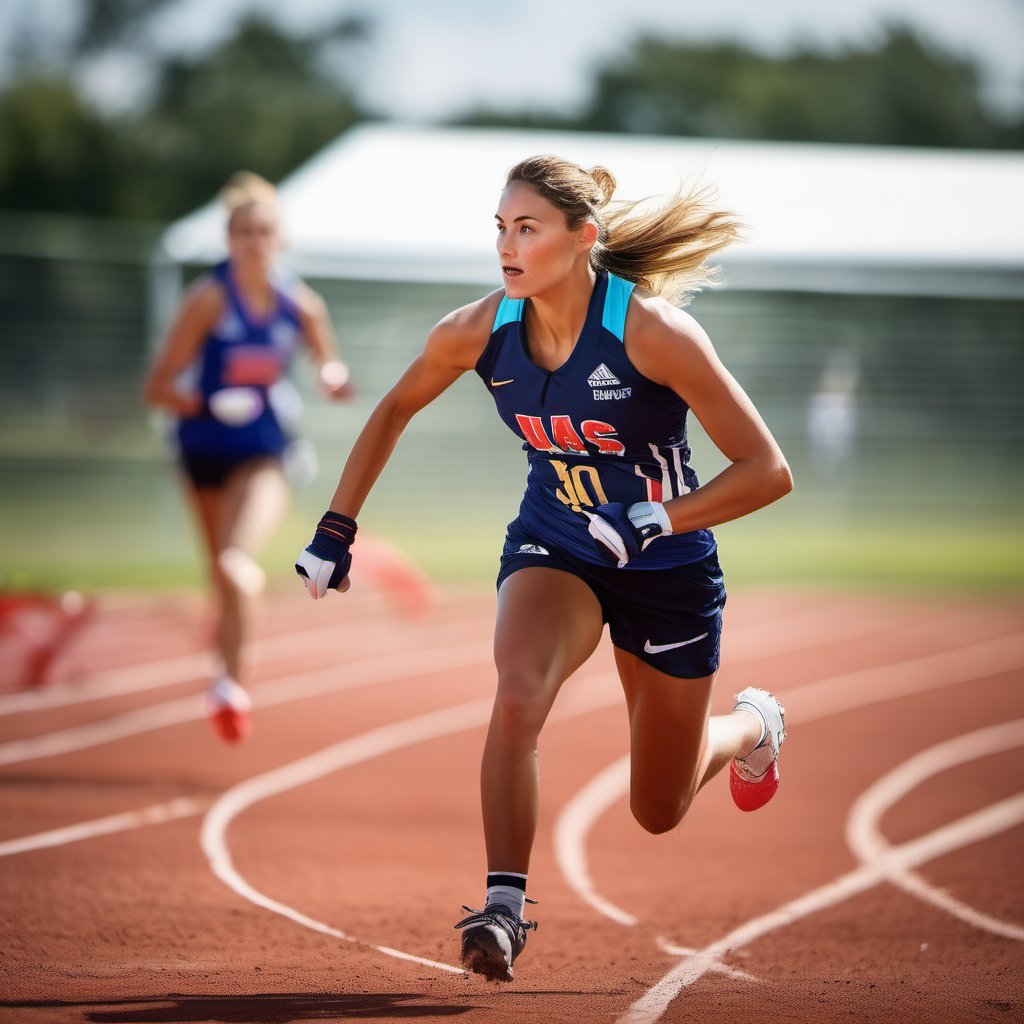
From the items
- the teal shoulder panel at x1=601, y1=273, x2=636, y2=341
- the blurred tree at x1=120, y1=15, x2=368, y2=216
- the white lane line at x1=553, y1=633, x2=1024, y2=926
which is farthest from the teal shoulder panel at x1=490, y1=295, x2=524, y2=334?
the blurred tree at x1=120, y1=15, x2=368, y2=216

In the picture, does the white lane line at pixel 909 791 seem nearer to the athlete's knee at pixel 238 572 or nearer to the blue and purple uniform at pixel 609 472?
the blue and purple uniform at pixel 609 472

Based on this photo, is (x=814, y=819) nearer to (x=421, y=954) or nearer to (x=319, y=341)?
(x=421, y=954)

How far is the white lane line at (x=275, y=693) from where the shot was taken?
7.42m

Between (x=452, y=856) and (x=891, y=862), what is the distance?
1.68 meters

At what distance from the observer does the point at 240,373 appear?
724 centimetres

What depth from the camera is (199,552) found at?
15727 mm

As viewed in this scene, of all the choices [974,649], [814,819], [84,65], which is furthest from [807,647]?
[84,65]

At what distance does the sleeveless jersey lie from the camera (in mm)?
7168

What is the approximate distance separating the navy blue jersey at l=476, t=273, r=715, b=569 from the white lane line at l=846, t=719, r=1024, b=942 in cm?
168

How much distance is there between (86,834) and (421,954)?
191cm

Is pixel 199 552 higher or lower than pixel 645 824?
higher

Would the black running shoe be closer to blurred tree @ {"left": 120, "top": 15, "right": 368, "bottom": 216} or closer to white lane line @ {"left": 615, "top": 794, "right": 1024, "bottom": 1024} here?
white lane line @ {"left": 615, "top": 794, "right": 1024, "bottom": 1024}

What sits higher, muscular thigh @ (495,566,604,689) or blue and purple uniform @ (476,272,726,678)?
blue and purple uniform @ (476,272,726,678)

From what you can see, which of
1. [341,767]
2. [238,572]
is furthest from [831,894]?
[238,572]
